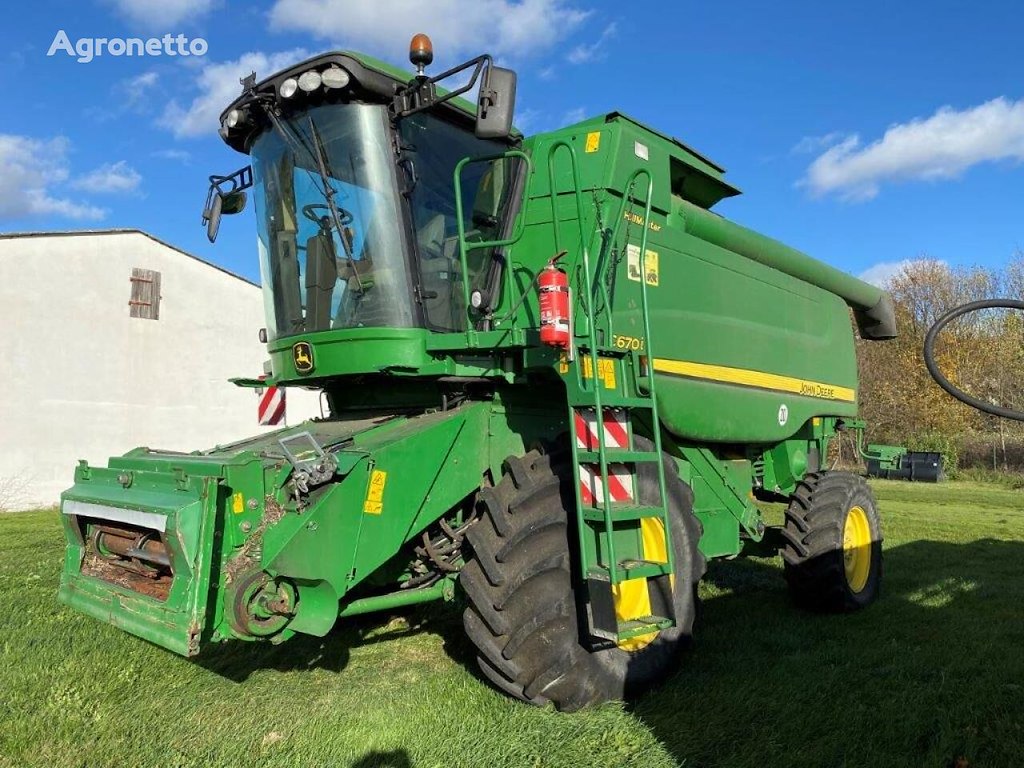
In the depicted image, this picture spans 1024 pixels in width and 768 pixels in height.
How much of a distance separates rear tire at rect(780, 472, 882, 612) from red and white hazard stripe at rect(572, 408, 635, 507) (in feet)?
9.12

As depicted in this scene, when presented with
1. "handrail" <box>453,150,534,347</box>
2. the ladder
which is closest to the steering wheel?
"handrail" <box>453,150,534,347</box>

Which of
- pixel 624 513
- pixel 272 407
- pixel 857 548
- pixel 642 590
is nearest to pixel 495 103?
pixel 624 513

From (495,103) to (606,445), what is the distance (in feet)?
5.52

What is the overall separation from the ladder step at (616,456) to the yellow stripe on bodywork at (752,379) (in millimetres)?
794

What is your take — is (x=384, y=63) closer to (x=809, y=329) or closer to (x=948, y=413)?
(x=809, y=329)

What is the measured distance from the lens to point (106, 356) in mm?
15781

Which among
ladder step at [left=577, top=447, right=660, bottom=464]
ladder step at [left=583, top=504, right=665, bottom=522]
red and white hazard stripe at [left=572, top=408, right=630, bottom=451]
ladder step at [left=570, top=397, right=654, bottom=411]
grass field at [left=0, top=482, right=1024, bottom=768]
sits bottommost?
grass field at [left=0, top=482, right=1024, bottom=768]

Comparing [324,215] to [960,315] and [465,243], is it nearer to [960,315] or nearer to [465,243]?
[465,243]

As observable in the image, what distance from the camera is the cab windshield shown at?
411 cm

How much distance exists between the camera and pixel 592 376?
12.6ft

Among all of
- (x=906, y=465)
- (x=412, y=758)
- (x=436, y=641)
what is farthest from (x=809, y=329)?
(x=906, y=465)

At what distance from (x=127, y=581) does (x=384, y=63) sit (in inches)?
114

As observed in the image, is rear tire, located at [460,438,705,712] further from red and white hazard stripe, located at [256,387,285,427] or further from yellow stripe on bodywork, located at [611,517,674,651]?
red and white hazard stripe, located at [256,387,285,427]

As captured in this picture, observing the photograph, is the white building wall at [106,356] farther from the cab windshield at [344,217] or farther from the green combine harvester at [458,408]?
the cab windshield at [344,217]
